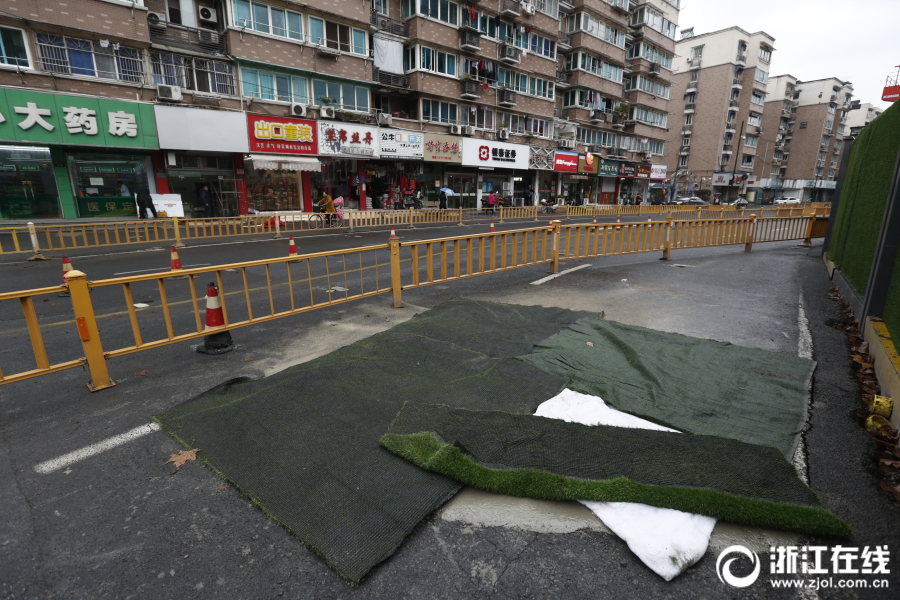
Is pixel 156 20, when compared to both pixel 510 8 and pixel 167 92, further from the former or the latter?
pixel 510 8

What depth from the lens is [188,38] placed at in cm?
2155

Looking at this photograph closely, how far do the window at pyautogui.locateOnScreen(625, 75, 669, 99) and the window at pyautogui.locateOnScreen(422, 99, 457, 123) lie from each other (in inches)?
1175

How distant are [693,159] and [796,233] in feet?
197

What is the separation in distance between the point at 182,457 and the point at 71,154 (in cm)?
2274

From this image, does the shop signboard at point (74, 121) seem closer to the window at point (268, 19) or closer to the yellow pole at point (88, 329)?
the window at point (268, 19)

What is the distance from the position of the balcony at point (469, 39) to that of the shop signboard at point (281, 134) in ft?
49.4

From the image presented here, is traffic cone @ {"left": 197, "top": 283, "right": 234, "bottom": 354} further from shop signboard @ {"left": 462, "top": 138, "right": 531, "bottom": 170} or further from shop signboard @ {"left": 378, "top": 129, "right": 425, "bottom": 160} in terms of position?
shop signboard @ {"left": 462, "top": 138, "right": 531, "bottom": 170}

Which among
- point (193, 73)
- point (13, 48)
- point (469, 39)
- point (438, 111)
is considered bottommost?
point (13, 48)

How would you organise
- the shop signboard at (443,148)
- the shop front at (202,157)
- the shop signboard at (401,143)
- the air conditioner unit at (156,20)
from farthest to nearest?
1. the shop signboard at (443,148)
2. the shop signboard at (401,143)
3. the shop front at (202,157)
4. the air conditioner unit at (156,20)

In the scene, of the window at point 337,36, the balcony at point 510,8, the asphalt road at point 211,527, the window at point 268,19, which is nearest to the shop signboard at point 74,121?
the window at point 268,19

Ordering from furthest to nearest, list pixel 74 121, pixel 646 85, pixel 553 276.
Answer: pixel 646 85
pixel 74 121
pixel 553 276

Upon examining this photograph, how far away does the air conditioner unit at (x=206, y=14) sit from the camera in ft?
72.3

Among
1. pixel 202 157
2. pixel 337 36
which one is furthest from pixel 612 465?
pixel 337 36

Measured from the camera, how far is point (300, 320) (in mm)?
6910
